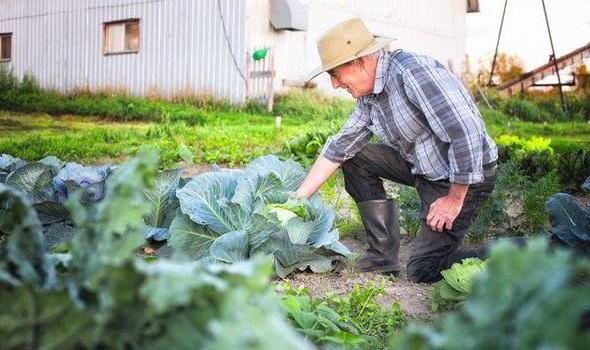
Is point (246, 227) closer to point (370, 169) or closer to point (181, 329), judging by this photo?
point (370, 169)

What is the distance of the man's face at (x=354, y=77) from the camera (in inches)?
142

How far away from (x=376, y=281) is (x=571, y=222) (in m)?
1.01

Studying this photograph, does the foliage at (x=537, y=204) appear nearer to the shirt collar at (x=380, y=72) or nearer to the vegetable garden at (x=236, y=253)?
the vegetable garden at (x=236, y=253)

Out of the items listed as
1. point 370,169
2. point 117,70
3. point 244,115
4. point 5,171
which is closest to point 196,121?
point 244,115

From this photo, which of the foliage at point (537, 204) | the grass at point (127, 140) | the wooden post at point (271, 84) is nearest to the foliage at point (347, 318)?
the foliage at point (537, 204)

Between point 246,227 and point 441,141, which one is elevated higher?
point 441,141

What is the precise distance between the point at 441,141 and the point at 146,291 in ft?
10.2

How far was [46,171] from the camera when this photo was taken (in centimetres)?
406

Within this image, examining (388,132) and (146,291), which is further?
(388,132)

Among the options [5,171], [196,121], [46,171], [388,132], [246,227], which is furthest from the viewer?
[196,121]

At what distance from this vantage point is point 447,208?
11.6 ft

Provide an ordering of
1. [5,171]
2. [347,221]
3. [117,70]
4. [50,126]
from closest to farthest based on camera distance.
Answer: [5,171]
[347,221]
[50,126]
[117,70]

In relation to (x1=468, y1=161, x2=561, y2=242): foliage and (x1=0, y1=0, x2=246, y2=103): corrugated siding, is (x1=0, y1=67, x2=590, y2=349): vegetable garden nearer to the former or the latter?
(x1=468, y1=161, x2=561, y2=242): foliage

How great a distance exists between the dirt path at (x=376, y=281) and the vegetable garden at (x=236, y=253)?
0.05 ft
